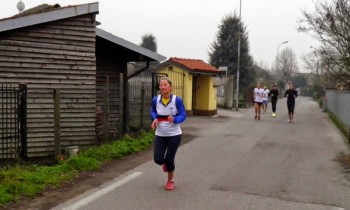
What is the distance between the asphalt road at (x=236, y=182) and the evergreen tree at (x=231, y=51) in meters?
31.8

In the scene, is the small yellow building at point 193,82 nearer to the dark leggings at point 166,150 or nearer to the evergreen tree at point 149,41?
the dark leggings at point 166,150

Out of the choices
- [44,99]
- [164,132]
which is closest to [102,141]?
[44,99]

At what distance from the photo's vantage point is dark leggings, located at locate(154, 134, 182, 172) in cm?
687

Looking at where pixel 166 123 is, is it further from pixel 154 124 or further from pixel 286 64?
pixel 286 64

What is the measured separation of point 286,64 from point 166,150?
85.5 m

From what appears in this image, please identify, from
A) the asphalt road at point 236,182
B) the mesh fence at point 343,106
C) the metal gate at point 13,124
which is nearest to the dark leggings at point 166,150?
the asphalt road at point 236,182

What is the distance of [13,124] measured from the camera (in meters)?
9.67

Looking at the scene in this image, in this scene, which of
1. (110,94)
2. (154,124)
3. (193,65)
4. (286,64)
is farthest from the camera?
(286,64)

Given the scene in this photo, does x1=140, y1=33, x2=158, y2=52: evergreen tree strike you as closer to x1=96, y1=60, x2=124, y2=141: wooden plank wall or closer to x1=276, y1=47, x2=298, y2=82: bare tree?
x1=276, y1=47, x2=298, y2=82: bare tree

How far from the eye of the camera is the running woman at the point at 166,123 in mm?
6812

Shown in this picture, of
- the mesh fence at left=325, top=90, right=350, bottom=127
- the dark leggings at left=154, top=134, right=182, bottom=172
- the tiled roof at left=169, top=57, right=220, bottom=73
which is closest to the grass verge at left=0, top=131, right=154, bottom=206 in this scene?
the dark leggings at left=154, top=134, right=182, bottom=172

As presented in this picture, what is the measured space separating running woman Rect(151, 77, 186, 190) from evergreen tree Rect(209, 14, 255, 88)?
122 feet

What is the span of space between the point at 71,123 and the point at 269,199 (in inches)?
246

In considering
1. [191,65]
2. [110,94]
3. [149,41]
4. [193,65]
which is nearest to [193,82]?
[193,65]
